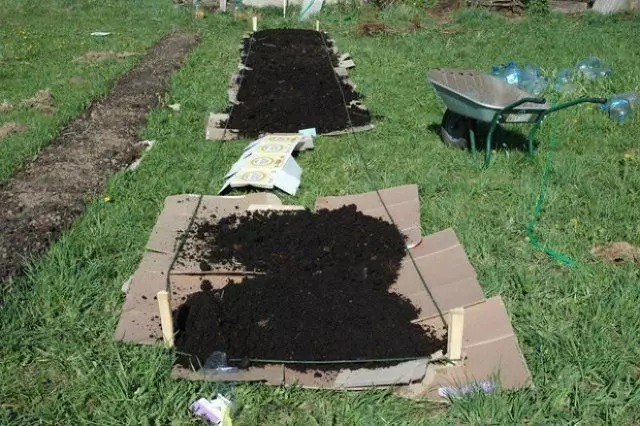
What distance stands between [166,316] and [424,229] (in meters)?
2.31

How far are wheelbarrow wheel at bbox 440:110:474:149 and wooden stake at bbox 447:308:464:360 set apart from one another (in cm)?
343

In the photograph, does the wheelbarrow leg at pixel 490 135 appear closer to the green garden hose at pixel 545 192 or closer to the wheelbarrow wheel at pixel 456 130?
the wheelbarrow wheel at pixel 456 130

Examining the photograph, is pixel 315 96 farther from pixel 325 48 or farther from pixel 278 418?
pixel 278 418

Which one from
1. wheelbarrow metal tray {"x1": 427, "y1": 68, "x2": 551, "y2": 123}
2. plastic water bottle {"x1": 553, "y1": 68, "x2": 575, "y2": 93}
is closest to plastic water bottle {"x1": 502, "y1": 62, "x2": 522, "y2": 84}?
plastic water bottle {"x1": 553, "y1": 68, "x2": 575, "y2": 93}

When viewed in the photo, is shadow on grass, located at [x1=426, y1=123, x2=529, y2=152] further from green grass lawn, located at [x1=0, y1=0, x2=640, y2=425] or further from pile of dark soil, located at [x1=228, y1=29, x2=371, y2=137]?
pile of dark soil, located at [x1=228, y1=29, x2=371, y2=137]

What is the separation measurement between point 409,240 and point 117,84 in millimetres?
6156

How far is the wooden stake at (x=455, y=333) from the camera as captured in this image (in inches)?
122

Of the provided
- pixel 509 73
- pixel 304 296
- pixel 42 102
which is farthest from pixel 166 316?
pixel 509 73

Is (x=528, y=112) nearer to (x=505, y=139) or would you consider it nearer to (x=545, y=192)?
(x=545, y=192)

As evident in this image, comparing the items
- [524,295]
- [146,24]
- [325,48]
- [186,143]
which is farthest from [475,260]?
[146,24]

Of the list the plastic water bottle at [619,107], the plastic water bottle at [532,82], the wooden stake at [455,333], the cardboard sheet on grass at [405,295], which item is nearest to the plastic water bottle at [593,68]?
the plastic water bottle at [532,82]

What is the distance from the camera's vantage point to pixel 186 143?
6.57 meters

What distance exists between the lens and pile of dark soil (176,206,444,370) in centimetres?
337

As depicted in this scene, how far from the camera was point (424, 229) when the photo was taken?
189 inches
